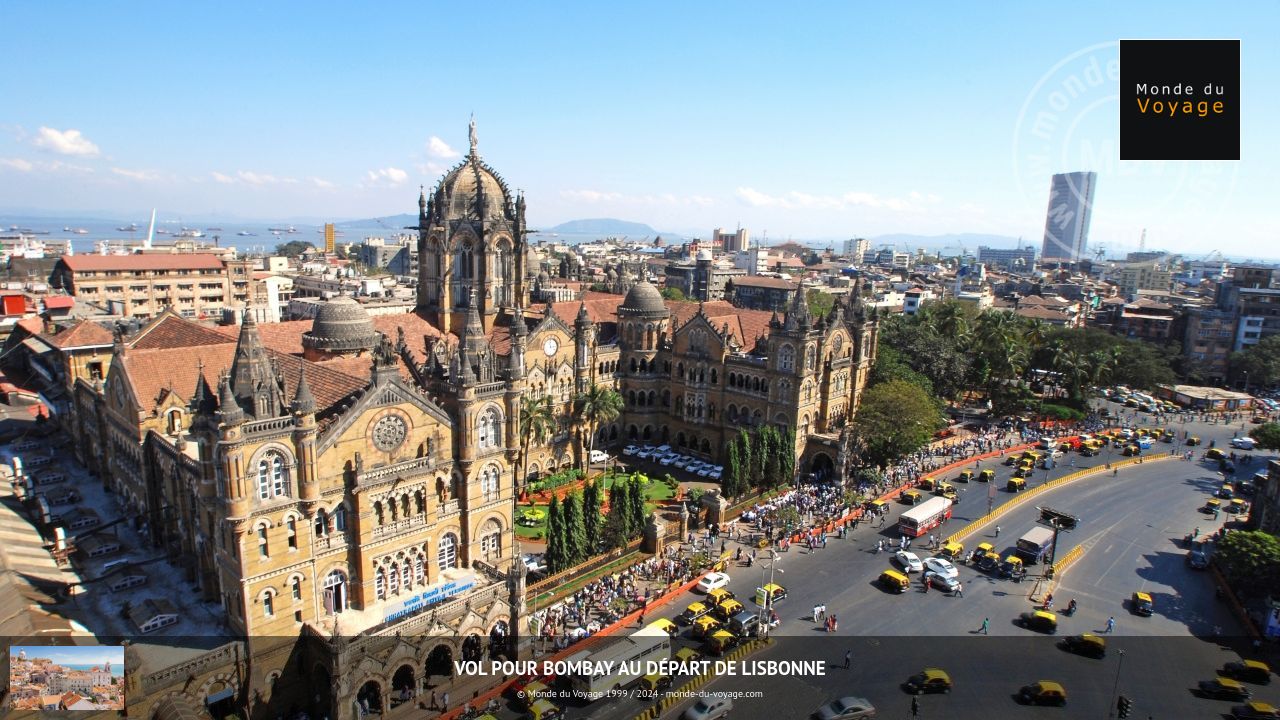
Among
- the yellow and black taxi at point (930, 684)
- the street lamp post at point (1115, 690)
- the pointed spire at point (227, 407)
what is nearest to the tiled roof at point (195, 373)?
the pointed spire at point (227, 407)

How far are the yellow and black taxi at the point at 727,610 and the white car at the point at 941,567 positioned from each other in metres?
14.0

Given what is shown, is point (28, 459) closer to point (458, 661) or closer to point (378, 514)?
point (378, 514)

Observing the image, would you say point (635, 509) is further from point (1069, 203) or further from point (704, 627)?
point (1069, 203)

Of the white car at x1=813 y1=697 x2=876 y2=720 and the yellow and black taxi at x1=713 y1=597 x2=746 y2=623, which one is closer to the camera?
the white car at x1=813 y1=697 x2=876 y2=720

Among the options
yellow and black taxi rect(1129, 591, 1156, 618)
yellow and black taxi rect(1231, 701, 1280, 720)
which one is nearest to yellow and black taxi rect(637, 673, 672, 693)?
yellow and black taxi rect(1231, 701, 1280, 720)

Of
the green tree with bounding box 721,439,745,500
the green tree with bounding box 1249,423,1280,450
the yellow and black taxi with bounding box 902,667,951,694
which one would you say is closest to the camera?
the yellow and black taxi with bounding box 902,667,951,694

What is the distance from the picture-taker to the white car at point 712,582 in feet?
148

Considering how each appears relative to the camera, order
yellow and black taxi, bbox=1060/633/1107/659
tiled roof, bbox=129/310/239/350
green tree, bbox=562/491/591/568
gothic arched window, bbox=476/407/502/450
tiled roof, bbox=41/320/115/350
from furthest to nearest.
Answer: tiled roof, bbox=41/320/115/350 < tiled roof, bbox=129/310/239/350 < green tree, bbox=562/491/591/568 < gothic arched window, bbox=476/407/502/450 < yellow and black taxi, bbox=1060/633/1107/659

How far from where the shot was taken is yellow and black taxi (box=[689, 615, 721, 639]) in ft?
133

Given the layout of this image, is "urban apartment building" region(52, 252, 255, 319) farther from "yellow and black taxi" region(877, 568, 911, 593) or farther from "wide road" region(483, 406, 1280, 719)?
"yellow and black taxi" region(877, 568, 911, 593)

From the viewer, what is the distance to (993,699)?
35875 mm

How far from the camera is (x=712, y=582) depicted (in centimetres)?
4547

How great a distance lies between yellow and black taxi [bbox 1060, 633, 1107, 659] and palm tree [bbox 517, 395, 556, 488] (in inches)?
1553

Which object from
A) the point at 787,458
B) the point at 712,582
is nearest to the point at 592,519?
the point at 712,582
